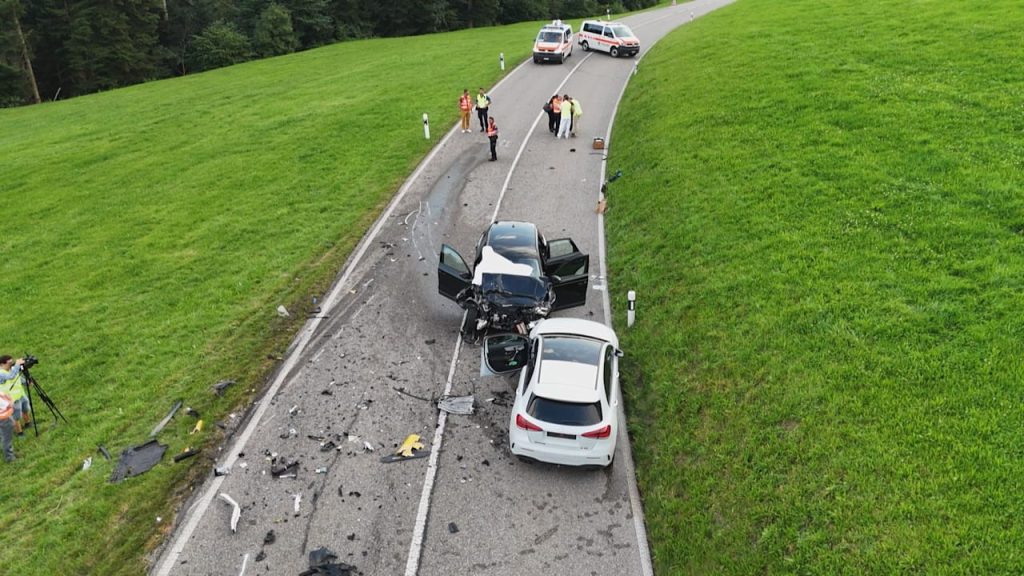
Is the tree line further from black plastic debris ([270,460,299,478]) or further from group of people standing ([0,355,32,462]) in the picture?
black plastic debris ([270,460,299,478])

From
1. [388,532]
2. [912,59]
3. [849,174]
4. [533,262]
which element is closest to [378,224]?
[533,262]

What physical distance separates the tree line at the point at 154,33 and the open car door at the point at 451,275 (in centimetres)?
4984

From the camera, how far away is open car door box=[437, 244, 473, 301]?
40.9ft

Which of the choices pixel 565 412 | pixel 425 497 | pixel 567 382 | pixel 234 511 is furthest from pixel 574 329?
pixel 234 511

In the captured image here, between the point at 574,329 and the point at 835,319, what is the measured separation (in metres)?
4.26

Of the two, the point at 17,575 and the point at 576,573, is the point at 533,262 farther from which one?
the point at 17,575

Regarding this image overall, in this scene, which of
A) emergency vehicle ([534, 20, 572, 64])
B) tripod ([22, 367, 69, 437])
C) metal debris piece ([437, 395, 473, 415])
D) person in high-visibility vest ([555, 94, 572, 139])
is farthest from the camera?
emergency vehicle ([534, 20, 572, 64])

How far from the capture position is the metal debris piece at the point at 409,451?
9.61m

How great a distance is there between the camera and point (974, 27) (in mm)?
21594

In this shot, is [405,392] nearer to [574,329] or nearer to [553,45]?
[574,329]

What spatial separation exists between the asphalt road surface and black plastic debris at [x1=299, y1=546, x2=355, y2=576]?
115 millimetres

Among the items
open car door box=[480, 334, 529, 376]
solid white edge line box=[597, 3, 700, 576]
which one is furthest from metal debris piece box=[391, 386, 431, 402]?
solid white edge line box=[597, 3, 700, 576]

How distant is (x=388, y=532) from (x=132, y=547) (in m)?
3.45

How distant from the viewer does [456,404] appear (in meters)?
10.7
